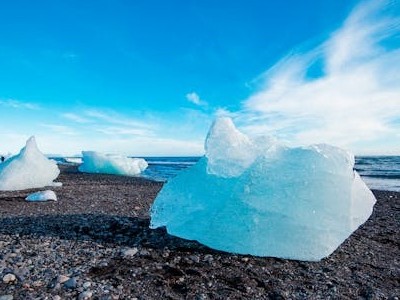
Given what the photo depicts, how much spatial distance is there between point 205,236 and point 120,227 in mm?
2015

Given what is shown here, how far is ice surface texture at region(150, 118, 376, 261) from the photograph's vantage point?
5.54m

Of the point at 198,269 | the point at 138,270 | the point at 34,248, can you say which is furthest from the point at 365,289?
the point at 34,248

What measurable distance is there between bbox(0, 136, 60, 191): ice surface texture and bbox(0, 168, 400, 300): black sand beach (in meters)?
7.09

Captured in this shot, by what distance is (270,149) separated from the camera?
6.19 meters

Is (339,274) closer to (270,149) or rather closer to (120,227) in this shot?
(270,149)

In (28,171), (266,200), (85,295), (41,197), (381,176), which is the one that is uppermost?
(266,200)

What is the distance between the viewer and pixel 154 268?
16.5 feet

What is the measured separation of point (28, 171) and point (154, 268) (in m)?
11.2

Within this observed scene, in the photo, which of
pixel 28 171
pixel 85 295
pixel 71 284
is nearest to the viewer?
pixel 85 295

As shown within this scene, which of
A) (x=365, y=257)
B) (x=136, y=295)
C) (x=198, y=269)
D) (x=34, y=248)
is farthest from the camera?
(x=365, y=257)

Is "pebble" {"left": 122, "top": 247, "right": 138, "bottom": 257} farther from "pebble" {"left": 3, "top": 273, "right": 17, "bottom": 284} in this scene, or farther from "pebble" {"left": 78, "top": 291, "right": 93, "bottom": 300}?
"pebble" {"left": 3, "top": 273, "right": 17, "bottom": 284}

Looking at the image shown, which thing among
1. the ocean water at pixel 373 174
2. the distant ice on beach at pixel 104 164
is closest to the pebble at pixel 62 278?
the ocean water at pixel 373 174

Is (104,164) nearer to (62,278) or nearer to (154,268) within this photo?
(154,268)

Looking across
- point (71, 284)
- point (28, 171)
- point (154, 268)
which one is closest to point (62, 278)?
point (71, 284)
